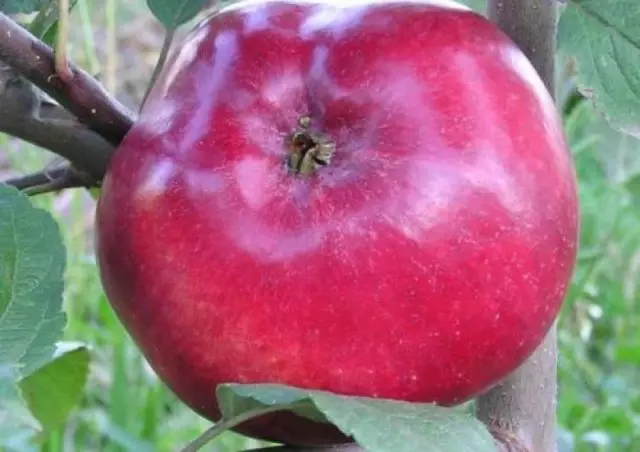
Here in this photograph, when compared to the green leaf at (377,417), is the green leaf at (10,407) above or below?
above

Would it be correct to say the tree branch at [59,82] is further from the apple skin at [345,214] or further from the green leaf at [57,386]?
the green leaf at [57,386]

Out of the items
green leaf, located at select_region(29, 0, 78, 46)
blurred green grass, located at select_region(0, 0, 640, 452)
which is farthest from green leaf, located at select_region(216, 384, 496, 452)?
blurred green grass, located at select_region(0, 0, 640, 452)

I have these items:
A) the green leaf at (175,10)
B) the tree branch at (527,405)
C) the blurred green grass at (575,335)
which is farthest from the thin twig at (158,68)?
the blurred green grass at (575,335)

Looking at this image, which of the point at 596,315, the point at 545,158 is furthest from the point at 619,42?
the point at 596,315

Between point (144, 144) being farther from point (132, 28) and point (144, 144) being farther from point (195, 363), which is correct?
point (132, 28)

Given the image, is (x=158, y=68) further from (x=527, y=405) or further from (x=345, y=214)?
(x=527, y=405)
